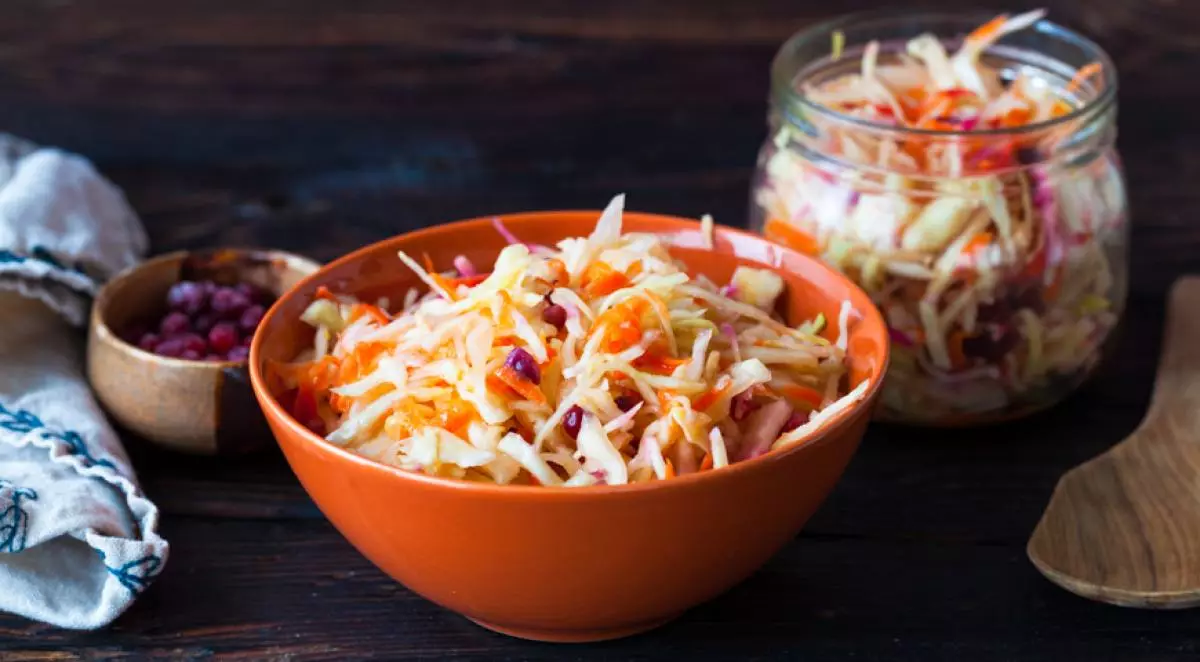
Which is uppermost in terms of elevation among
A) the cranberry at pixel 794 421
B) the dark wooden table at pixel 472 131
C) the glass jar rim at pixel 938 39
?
the glass jar rim at pixel 938 39

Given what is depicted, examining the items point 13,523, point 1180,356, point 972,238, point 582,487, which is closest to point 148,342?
point 13,523

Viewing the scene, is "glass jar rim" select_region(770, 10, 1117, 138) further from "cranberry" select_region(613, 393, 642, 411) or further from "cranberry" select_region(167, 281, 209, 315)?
"cranberry" select_region(167, 281, 209, 315)

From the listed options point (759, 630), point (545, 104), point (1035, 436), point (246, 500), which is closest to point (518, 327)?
point (759, 630)

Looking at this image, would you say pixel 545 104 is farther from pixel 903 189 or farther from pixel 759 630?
pixel 759 630

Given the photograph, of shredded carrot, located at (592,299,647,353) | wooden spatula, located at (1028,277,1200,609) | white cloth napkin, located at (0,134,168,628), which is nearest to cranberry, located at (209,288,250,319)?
white cloth napkin, located at (0,134,168,628)

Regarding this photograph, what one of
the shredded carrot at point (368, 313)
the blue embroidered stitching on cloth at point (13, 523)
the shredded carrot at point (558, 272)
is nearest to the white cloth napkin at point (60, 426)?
the blue embroidered stitching on cloth at point (13, 523)

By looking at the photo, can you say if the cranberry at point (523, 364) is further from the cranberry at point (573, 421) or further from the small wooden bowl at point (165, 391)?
the small wooden bowl at point (165, 391)
